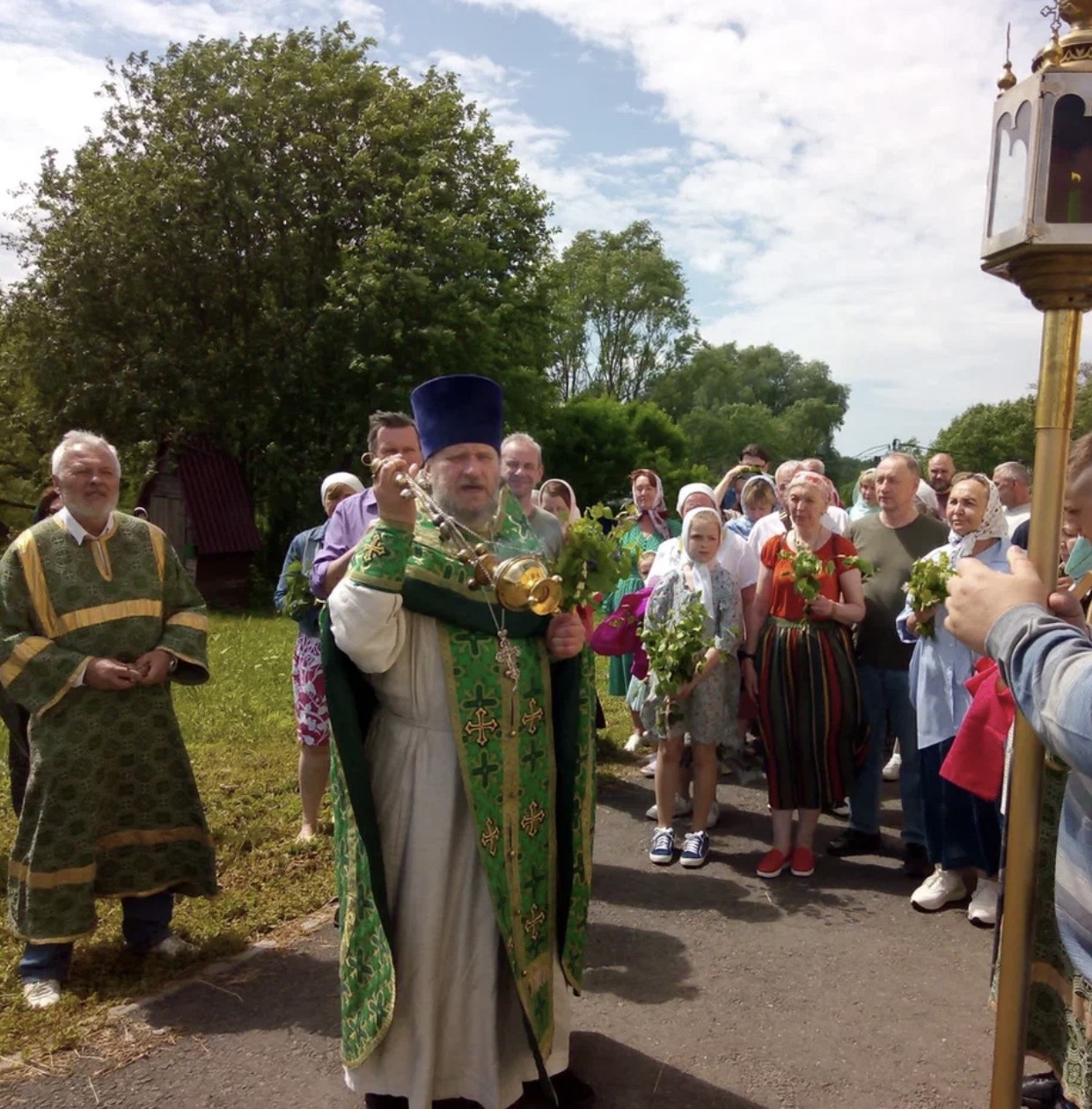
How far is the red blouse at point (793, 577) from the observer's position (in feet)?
18.0

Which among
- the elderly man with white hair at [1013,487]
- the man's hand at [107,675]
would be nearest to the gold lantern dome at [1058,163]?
the man's hand at [107,675]

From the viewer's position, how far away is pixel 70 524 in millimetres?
4281

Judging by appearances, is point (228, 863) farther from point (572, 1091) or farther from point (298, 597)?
point (572, 1091)

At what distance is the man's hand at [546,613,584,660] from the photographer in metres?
3.29

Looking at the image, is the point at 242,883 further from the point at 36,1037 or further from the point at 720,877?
the point at 720,877

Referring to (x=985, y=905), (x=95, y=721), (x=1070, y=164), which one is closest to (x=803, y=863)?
(x=985, y=905)

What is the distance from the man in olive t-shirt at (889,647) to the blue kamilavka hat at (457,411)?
3212mm

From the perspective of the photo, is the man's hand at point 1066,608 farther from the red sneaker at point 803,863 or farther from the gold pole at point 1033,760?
the red sneaker at point 803,863

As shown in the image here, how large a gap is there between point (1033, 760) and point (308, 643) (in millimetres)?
4048

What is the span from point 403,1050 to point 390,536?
1.59 metres

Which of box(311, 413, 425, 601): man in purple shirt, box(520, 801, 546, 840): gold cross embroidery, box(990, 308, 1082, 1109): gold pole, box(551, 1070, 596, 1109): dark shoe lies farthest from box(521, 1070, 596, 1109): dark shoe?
box(311, 413, 425, 601): man in purple shirt

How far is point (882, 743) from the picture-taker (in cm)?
576

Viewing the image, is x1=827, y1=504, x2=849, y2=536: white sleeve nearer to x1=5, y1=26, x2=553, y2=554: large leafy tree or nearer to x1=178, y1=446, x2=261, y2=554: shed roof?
x1=5, y1=26, x2=553, y2=554: large leafy tree

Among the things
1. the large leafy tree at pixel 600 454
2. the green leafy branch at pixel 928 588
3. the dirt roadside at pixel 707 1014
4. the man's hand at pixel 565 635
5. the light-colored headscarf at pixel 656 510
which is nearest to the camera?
the man's hand at pixel 565 635
